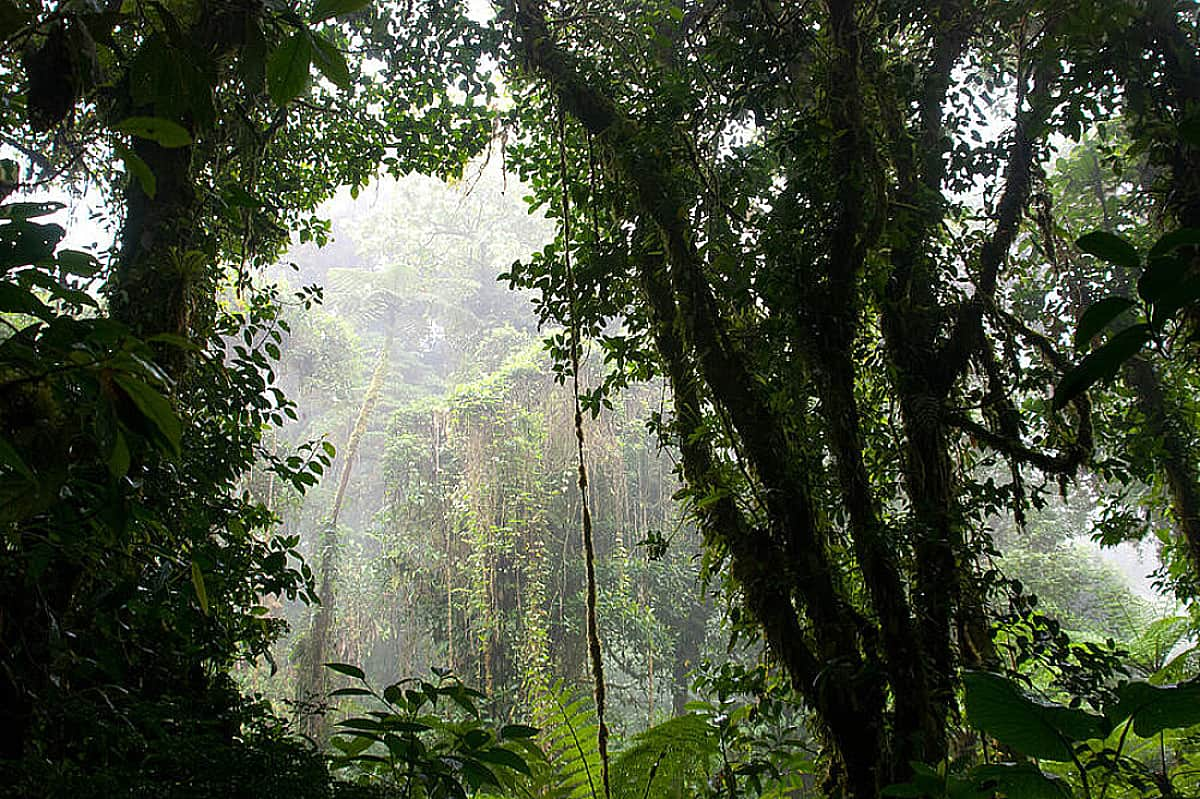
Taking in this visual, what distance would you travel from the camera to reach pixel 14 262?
0.58 meters

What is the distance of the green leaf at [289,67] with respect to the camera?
497mm

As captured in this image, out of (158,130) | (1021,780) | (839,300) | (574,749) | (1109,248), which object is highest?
(839,300)

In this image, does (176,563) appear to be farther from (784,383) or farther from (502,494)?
(502,494)

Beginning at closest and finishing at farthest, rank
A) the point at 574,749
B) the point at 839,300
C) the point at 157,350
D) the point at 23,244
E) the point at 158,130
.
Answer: the point at 158,130
the point at 23,244
the point at 839,300
the point at 157,350
the point at 574,749

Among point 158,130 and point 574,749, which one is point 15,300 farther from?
point 574,749

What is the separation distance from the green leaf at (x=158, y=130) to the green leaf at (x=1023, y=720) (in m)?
0.70

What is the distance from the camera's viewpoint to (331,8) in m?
0.47

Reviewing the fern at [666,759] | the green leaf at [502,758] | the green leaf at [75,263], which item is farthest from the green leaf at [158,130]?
the fern at [666,759]

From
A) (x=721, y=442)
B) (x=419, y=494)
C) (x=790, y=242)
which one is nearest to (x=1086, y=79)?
(x=790, y=242)

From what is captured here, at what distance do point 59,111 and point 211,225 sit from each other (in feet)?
4.33

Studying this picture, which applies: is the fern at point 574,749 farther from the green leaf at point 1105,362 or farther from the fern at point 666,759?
the green leaf at point 1105,362

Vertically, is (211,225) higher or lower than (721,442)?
higher

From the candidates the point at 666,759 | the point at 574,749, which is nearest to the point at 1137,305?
the point at 666,759

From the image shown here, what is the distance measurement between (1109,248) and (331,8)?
0.50 meters
